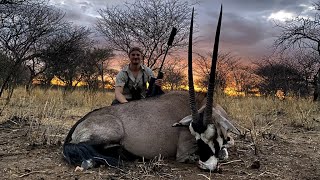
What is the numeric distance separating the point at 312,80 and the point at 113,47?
10609mm

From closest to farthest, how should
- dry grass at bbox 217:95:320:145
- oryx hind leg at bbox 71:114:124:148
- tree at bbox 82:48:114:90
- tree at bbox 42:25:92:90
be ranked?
oryx hind leg at bbox 71:114:124:148 < dry grass at bbox 217:95:320:145 < tree at bbox 42:25:92:90 < tree at bbox 82:48:114:90

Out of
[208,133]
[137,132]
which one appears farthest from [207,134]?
[137,132]

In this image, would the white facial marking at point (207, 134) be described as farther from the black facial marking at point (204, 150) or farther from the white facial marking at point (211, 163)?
the white facial marking at point (211, 163)

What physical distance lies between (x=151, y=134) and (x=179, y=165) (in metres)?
0.45

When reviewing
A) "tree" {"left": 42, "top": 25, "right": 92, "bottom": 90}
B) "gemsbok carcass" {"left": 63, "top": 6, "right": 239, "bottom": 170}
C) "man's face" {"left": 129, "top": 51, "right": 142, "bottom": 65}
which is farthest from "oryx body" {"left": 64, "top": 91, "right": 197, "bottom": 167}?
"tree" {"left": 42, "top": 25, "right": 92, "bottom": 90}

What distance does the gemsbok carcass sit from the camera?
148 inches

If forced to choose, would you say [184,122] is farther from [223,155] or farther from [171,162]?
[223,155]

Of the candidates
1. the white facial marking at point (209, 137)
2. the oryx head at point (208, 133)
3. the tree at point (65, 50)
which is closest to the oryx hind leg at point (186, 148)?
the oryx head at point (208, 133)

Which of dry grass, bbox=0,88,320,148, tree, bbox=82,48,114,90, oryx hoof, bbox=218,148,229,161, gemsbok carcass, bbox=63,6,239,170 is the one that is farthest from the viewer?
tree, bbox=82,48,114,90

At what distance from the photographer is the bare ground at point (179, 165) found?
3.64 meters

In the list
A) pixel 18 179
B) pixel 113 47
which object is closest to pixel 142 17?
pixel 113 47

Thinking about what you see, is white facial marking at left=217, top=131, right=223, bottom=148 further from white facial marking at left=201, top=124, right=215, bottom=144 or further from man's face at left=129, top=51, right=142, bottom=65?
man's face at left=129, top=51, right=142, bottom=65

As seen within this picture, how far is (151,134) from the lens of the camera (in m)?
4.18

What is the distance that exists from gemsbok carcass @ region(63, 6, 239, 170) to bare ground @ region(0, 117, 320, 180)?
0.12 meters
